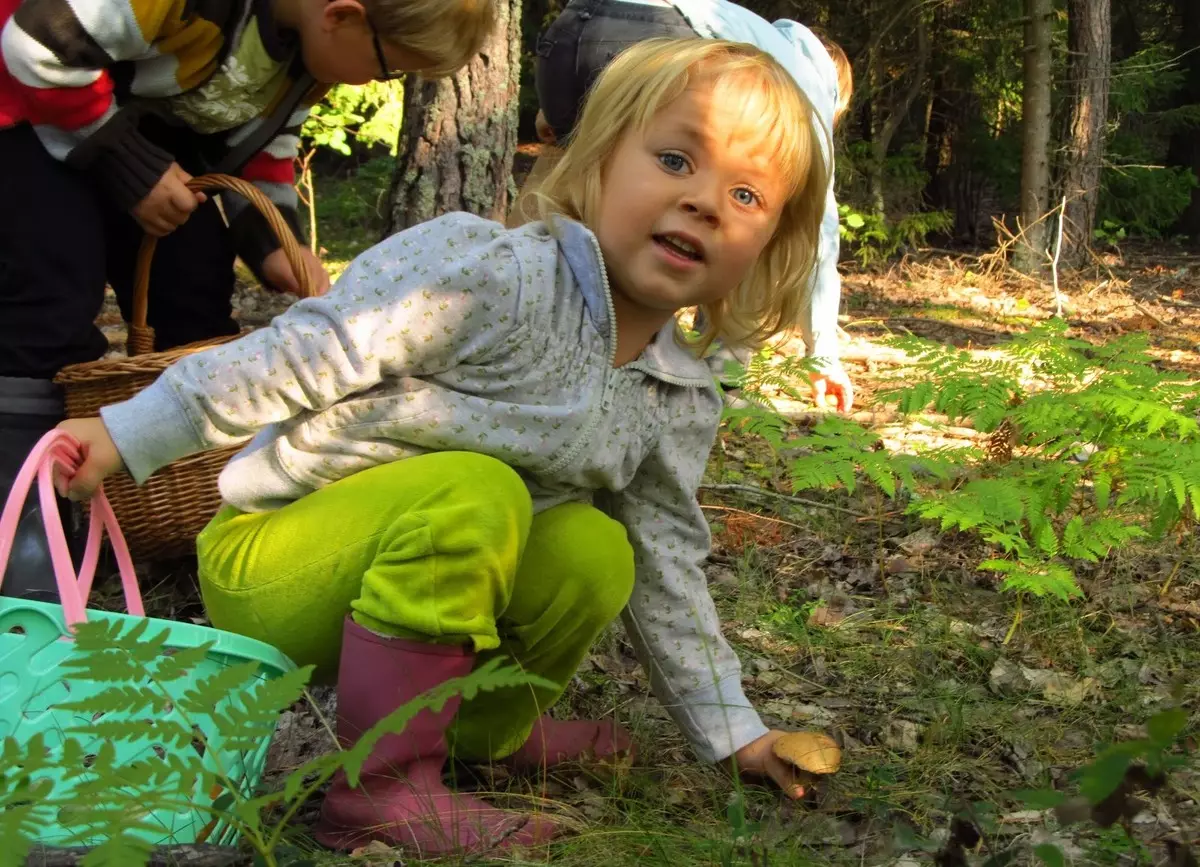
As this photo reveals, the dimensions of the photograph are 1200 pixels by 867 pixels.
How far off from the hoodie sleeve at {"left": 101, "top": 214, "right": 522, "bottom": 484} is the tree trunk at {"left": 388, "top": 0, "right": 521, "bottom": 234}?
277cm

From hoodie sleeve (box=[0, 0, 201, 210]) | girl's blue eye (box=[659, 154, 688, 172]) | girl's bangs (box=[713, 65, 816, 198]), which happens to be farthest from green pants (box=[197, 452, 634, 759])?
hoodie sleeve (box=[0, 0, 201, 210])

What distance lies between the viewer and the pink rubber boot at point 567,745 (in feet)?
7.28

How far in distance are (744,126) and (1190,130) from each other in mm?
11980

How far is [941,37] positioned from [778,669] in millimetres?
9329

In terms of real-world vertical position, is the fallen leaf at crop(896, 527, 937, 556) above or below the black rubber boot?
below

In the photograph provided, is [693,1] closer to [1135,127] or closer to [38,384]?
[38,384]

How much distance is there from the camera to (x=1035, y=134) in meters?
A: 9.48

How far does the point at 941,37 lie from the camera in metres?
10.7

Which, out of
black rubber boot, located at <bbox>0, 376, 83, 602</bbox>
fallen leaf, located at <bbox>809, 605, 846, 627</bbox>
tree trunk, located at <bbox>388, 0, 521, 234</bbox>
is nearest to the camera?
black rubber boot, located at <bbox>0, 376, 83, 602</bbox>

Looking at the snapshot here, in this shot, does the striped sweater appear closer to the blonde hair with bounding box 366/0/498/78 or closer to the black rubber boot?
the blonde hair with bounding box 366/0/498/78

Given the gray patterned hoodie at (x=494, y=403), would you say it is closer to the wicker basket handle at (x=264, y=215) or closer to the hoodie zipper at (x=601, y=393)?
the hoodie zipper at (x=601, y=393)

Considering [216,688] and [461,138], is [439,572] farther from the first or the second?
[461,138]

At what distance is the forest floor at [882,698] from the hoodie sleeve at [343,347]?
2.26 feet

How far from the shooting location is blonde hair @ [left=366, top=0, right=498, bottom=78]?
9.20 feet
